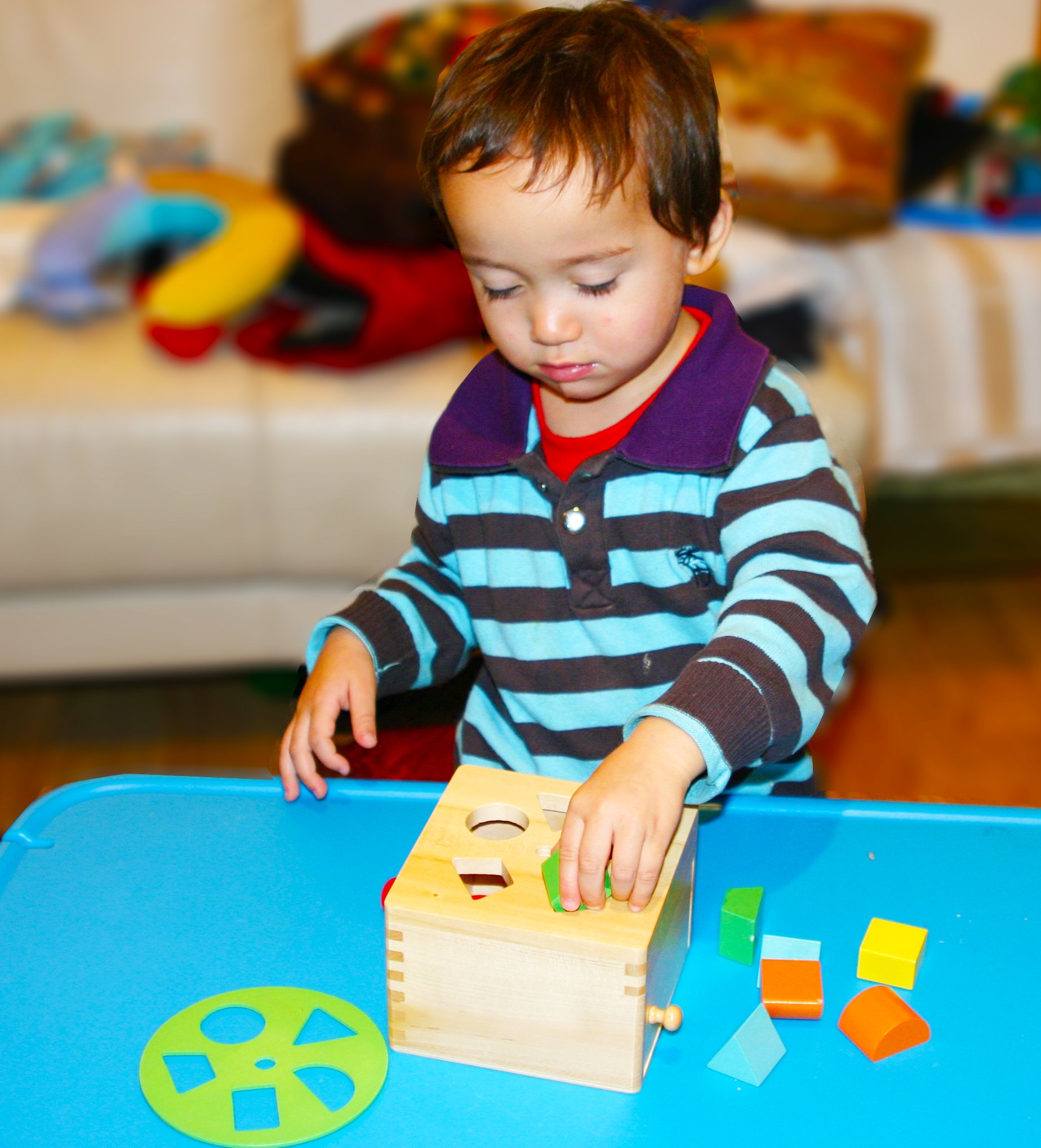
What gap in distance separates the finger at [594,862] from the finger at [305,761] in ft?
0.70

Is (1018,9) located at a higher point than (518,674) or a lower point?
higher

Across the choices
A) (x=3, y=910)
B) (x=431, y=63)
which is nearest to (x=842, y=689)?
(x=431, y=63)

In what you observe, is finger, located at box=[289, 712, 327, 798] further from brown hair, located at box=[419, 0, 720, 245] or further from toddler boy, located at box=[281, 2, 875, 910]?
brown hair, located at box=[419, 0, 720, 245]

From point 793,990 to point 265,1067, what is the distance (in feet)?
0.74

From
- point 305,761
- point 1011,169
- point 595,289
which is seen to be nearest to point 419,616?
point 305,761

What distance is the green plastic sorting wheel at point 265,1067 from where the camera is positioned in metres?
0.54

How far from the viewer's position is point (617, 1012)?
1.82 ft

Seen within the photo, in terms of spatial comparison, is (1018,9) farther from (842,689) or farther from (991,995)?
(991,995)

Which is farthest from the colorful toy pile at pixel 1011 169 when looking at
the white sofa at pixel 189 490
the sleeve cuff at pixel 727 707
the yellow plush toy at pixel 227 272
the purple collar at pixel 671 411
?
the sleeve cuff at pixel 727 707

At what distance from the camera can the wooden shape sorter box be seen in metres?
0.56

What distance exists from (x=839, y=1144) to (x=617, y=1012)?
97mm

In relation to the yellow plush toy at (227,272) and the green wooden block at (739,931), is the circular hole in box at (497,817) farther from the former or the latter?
the yellow plush toy at (227,272)

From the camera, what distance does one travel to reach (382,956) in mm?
632

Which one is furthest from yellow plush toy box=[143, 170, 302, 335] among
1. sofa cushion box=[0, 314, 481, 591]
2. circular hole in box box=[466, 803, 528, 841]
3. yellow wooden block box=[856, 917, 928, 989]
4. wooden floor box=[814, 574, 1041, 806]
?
yellow wooden block box=[856, 917, 928, 989]
